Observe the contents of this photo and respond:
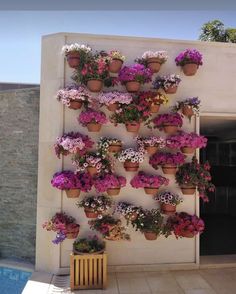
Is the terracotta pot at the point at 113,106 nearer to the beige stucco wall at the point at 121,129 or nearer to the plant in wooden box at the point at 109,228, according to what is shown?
the beige stucco wall at the point at 121,129

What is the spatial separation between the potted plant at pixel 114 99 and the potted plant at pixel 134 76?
0.58 feet

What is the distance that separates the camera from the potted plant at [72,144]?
4.82 meters

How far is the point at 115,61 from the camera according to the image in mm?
5152

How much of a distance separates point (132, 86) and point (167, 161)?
4.45ft

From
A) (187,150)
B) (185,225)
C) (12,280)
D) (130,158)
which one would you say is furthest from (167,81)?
(12,280)

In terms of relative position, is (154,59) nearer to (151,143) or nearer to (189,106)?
(189,106)

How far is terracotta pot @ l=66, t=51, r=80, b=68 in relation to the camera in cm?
507

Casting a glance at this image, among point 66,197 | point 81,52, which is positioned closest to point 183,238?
point 66,197

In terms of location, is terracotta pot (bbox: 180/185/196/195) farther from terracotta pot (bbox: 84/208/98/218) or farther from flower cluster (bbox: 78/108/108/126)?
flower cluster (bbox: 78/108/108/126)

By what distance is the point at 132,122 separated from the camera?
5105 millimetres

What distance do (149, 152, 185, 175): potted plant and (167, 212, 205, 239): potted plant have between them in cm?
78

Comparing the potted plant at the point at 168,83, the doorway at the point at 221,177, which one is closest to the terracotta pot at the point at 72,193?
the potted plant at the point at 168,83

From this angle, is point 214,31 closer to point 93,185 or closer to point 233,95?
point 233,95

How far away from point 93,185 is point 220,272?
2.60m
